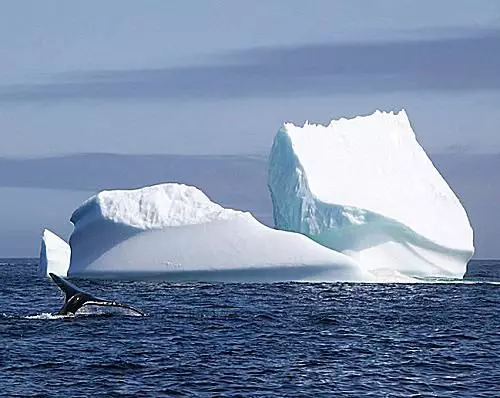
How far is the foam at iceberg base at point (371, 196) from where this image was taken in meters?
41.2

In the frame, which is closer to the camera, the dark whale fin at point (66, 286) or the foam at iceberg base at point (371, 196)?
the dark whale fin at point (66, 286)

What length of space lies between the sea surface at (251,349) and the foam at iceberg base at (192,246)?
654 cm

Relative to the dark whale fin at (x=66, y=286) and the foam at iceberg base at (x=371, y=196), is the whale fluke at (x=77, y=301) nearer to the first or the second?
the dark whale fin at (x=66, y=286)

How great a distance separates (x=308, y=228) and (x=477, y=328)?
19.2m

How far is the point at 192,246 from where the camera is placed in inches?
1500

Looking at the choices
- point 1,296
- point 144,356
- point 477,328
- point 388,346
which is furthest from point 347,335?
point 1,296

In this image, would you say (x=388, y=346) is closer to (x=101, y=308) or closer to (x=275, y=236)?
(x=101, y=308)

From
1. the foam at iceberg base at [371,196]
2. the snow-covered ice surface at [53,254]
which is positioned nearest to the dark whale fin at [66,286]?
the foam at iceberg base at [371,196]

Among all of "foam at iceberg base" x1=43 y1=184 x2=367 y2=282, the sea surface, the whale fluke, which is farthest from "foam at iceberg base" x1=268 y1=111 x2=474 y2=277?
the whale fluke

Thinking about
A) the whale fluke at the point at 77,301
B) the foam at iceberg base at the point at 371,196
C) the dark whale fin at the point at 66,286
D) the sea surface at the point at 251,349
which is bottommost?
the sea surface at the point at 251,349

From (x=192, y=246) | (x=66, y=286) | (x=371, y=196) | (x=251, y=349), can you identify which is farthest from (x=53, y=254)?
(x=251, y=349)

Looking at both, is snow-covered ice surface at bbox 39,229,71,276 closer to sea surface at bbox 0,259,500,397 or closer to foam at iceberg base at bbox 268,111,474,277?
foam at iceberg base at bbox 268,111,474,277

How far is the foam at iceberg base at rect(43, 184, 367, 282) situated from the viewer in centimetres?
3741

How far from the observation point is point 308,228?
41.8m
